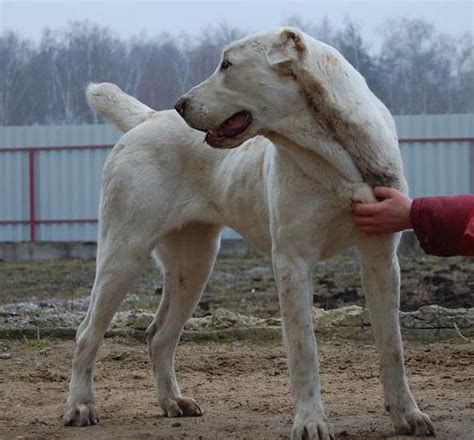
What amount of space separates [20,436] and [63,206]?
51.0 ft

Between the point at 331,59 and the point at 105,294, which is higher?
the point at 331,59

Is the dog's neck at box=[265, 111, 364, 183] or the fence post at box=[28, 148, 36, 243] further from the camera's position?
the fence post at box=[28, 148, 36, 243]

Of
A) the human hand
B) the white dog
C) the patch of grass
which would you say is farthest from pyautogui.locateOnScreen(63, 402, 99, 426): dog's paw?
the patch of grass

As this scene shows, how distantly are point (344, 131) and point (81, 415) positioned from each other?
1.85 metres

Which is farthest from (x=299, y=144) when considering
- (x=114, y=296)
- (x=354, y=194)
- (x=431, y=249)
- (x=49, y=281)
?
(x=49, y=281)

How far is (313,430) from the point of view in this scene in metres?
4.24

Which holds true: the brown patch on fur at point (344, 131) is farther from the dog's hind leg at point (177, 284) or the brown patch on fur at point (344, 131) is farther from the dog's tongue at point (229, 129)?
the dog's hind leg at point (177, 284)

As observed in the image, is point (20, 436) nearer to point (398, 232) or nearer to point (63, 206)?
point (398, 232)

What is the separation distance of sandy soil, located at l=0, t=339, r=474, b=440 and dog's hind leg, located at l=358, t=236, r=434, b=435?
0.41 feet

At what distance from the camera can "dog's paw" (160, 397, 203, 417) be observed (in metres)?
5.35

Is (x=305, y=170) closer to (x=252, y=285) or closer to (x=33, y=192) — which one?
(x=252, y=285)

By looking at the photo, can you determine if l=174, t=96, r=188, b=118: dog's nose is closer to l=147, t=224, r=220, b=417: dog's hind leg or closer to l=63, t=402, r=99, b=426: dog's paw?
l=147, t=224, r=220, b=417: dog's hind leg

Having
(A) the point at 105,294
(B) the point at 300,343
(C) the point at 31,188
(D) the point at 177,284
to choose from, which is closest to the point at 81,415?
(A) the point at 105,294

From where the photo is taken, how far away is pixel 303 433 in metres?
4.25
